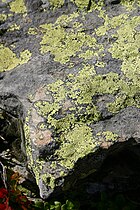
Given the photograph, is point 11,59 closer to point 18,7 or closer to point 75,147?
point 18,7

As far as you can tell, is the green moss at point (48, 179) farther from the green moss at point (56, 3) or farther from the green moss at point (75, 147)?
the green moss at point (56, 3)

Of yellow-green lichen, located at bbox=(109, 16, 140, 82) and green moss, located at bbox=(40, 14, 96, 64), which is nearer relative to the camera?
yellow-green lichen, located at bbox=(109, 16, 140, 82)

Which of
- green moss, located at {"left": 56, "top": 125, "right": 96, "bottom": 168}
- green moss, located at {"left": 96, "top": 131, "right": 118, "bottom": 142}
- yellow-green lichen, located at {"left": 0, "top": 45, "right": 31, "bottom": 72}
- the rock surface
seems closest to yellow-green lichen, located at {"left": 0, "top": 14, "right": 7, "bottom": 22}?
the rock surface

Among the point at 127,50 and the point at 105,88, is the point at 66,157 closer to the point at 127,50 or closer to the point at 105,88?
the point at 105,88

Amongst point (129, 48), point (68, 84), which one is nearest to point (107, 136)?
point (68, 84)

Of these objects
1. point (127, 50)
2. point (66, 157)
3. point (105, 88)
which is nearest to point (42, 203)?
point (66, 157)

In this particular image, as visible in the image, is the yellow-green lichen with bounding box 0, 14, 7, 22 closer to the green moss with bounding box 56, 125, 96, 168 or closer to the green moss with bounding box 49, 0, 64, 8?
the green moss with bounding box 49, 0, 64, 8

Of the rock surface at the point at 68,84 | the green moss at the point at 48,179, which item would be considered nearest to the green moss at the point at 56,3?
the rock surface at the point at 68,84
